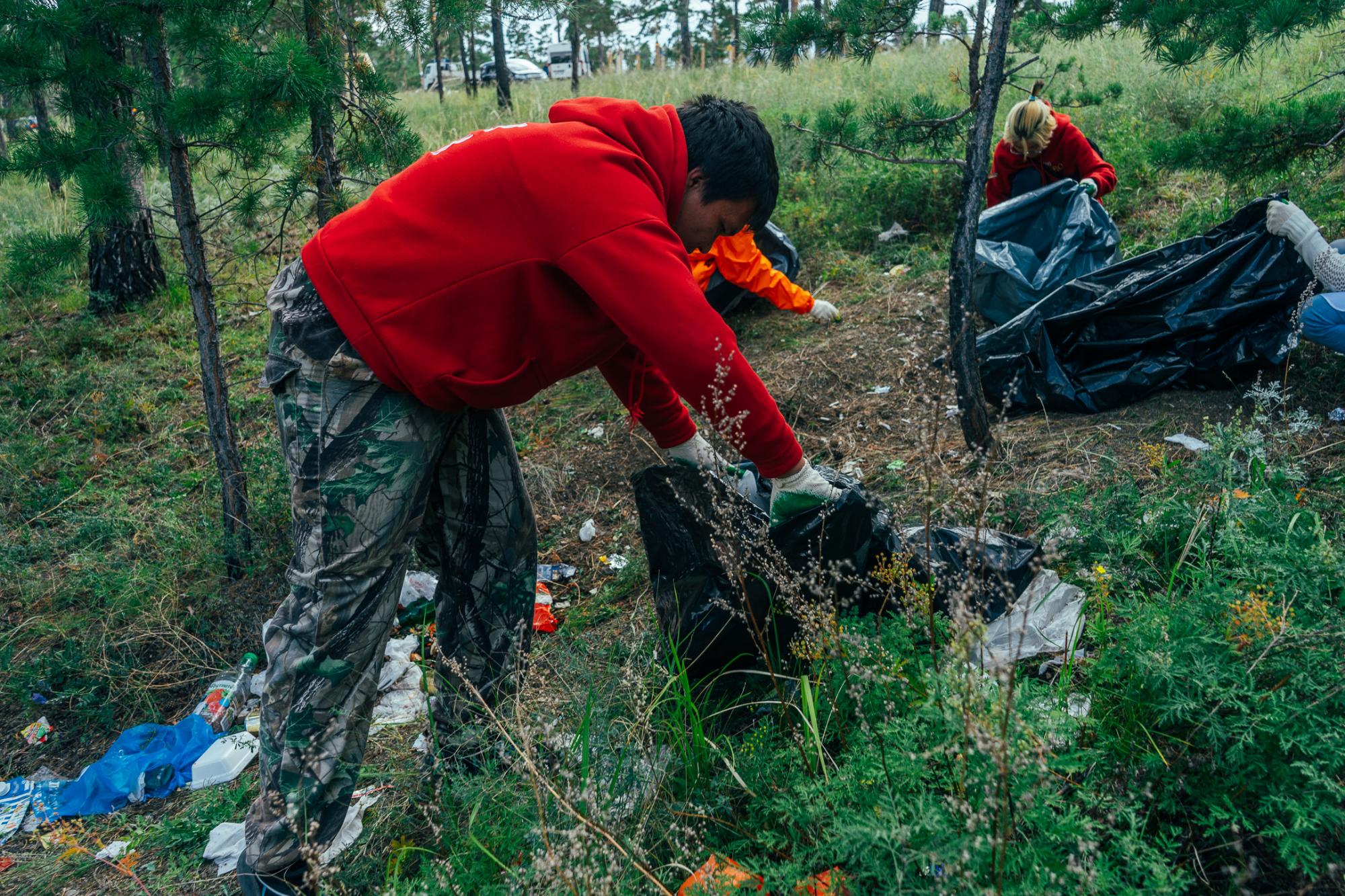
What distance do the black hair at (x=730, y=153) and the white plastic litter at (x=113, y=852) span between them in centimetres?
245

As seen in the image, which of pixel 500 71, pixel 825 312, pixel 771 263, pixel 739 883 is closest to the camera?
pixel 739 883

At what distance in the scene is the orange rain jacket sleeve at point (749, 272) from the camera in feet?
15.9

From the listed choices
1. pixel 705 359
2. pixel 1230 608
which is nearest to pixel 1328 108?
pixel 1230 608

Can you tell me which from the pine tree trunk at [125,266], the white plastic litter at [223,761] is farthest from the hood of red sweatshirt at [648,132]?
the pine tree trunk at [125,266]

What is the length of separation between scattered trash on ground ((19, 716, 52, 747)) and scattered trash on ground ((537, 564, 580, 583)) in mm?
1826

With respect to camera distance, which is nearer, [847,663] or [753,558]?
[847,663]

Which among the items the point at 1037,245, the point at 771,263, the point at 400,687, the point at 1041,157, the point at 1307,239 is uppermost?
the point at 1041,157

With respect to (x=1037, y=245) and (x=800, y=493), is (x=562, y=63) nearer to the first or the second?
(x=1037, y=245)

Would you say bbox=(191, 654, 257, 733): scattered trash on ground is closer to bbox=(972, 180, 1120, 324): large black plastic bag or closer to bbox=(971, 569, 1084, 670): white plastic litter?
bbox=(971, 569, 1084, 670): white plastic litter

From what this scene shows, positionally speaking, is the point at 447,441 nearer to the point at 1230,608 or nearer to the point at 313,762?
the point at 313,762

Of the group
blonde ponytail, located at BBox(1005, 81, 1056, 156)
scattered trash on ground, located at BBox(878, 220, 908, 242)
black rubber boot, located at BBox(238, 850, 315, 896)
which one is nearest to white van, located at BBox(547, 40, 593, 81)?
scattered trash on ground, located at BBox(878, 220, 908, 242)

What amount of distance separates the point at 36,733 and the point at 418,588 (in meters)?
1.39

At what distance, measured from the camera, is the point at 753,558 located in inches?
77.8

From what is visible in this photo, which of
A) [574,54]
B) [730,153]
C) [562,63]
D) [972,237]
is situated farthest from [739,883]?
[562,63]
